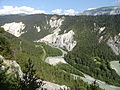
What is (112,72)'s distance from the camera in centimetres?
13212

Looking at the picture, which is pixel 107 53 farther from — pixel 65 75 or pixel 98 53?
pixel 65 75

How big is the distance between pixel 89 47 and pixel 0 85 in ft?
585

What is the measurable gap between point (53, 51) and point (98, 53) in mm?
35610

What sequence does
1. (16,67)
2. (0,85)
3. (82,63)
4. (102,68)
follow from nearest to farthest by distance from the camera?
(0,85)
(16,67)
(102,68)
(82,63)

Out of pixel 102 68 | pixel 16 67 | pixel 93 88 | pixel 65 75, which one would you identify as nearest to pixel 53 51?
pixel 102 68

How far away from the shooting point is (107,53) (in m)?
176

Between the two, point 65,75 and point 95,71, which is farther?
point 95,71

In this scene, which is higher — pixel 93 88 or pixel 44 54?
pixel 93 88

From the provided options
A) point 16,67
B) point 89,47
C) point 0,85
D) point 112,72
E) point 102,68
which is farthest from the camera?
point 89,47

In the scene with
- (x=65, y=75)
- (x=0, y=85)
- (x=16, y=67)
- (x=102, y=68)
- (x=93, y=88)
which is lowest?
(x=102, y=68)

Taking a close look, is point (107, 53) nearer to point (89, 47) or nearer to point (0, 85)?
point (89, 47)

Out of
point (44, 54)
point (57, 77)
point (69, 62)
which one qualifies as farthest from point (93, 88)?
point (44, 54)

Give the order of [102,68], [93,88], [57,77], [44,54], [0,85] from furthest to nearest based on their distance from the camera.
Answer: [44,54] → [102,68] → [57,77] → [93,88] → [0,85]

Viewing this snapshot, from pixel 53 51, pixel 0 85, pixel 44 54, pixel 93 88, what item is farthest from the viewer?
pixel 53 51
